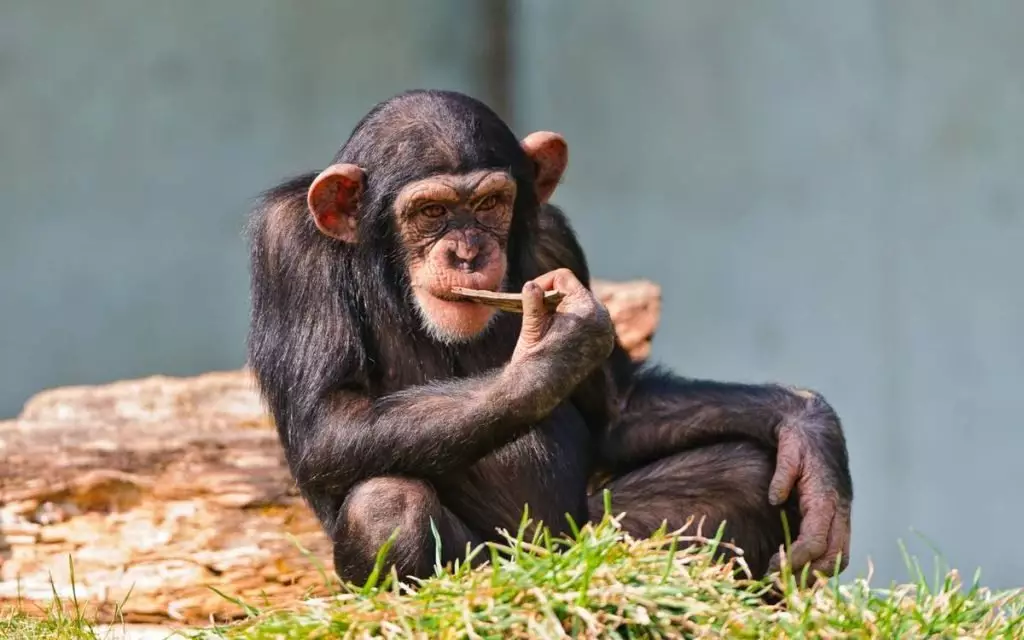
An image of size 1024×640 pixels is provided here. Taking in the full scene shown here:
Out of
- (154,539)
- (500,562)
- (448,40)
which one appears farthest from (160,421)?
(448,40)

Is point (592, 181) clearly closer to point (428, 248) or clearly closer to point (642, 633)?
point (428, 248)

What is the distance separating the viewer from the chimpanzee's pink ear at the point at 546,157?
16.0ft

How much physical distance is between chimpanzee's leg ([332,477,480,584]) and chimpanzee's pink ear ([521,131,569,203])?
120cm

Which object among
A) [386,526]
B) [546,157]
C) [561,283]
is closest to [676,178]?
[546,157]

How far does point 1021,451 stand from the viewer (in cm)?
709

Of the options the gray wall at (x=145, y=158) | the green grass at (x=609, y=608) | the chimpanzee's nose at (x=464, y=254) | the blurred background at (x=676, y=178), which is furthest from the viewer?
the gray wall at (x=145, y=158)

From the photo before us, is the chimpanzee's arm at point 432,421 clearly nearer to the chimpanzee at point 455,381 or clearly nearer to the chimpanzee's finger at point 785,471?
the chimpanzee at point 455,381

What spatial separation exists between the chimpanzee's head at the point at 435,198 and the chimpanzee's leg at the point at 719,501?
90 cm

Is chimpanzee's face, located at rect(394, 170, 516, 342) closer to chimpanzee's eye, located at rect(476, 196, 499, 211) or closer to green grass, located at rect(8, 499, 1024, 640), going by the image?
chimpanzee's eye, located at rect(476, 196, 499, 211)

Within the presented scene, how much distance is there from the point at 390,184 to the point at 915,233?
12.6 ft

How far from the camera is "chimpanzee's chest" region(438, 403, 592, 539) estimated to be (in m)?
4.64

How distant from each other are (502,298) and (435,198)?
42cm

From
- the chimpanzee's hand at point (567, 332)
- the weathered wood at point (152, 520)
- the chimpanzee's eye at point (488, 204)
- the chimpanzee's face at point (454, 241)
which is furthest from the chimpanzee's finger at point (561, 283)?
the weathered wood at point (152, 520)

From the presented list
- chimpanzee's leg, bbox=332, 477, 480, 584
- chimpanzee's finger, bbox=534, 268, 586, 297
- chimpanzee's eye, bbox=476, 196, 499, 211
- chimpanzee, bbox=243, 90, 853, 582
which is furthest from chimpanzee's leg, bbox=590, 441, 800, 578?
chimpanzee's eye, bbox=476, 196, 499, 211
